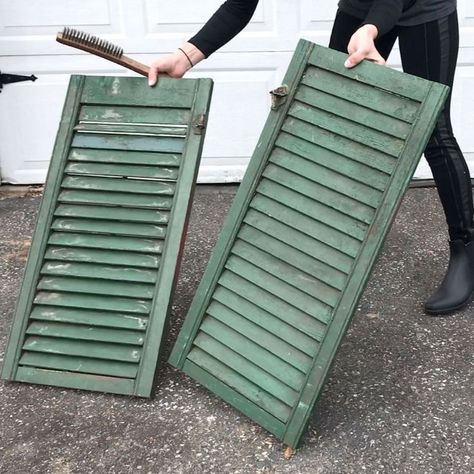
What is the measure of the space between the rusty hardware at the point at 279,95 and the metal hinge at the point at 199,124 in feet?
0.80

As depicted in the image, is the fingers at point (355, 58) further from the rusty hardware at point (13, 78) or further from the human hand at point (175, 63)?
the rusty hardware at point (13, 78)

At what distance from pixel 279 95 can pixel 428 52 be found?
Answer: 2.04 feet

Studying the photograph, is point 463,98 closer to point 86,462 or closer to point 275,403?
point 275,403

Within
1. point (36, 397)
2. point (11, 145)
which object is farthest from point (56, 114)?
point (36, 397)

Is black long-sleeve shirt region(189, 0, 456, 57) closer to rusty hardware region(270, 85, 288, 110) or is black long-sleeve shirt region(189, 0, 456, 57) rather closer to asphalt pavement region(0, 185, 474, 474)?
rusty hardware region(270, 85, 288, 110)

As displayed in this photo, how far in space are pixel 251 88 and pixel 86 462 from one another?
95.2 inches

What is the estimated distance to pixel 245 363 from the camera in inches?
83.7

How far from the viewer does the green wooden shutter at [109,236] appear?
7.45 feet

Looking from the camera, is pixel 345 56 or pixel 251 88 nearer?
pixel 345 56

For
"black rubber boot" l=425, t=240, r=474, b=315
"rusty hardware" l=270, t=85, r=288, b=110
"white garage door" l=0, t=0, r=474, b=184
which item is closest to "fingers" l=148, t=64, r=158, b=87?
"rusty hardware" l=270, t=85, r=288, b=110

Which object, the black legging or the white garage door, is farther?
the white garage door

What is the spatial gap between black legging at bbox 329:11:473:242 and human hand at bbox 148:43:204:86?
55 cm

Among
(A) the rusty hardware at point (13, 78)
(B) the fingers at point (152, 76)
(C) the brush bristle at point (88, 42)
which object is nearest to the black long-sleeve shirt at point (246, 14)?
(B) the fingers at point (152, 76)

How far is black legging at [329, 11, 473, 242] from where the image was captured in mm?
2412
